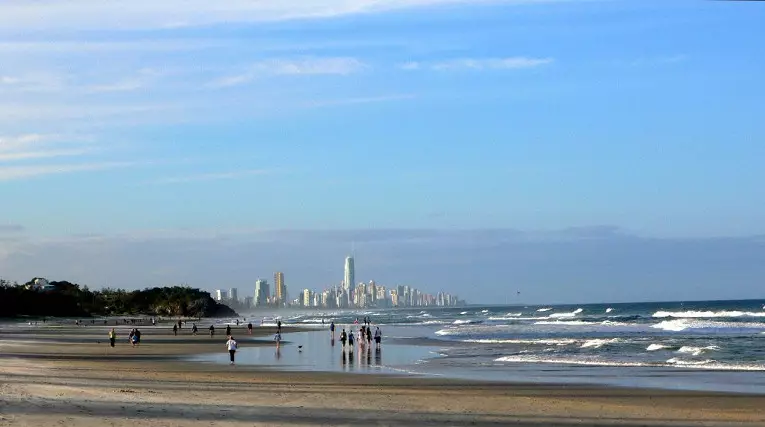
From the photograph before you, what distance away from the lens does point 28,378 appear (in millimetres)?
27656

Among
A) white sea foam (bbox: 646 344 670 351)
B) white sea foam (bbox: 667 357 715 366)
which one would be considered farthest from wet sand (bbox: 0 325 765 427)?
white sea foam (bbox: 646 344 670 351)

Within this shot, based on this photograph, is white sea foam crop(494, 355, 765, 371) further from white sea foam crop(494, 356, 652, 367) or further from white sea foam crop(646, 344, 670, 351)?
white sea foam crop(646, 344, 670, 351)

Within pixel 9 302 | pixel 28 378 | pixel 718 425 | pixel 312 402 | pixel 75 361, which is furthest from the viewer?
pixel 9 302

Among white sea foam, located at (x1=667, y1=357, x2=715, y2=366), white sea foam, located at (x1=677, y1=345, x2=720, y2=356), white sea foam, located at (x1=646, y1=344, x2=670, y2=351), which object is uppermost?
white sea foam, located at (x1=646, y1=344, x2=670, y2=351)

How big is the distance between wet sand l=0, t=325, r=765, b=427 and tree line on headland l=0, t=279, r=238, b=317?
119 m

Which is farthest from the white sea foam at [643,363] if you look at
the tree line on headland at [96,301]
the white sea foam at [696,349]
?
the tree line on headland at [96,301]

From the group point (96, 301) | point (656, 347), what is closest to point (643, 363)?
point (656, 347)

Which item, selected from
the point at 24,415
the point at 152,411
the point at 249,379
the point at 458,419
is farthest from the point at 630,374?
the point at 24,415

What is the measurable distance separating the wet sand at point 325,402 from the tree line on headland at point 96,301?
119 metres

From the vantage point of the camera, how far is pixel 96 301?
601 feet

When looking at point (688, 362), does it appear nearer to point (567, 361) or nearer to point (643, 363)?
point (643, 363)

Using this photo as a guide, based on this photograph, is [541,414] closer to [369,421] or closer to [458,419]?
[458,419]

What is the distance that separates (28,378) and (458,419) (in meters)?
14.8

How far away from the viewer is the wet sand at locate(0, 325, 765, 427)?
18.0 metres
